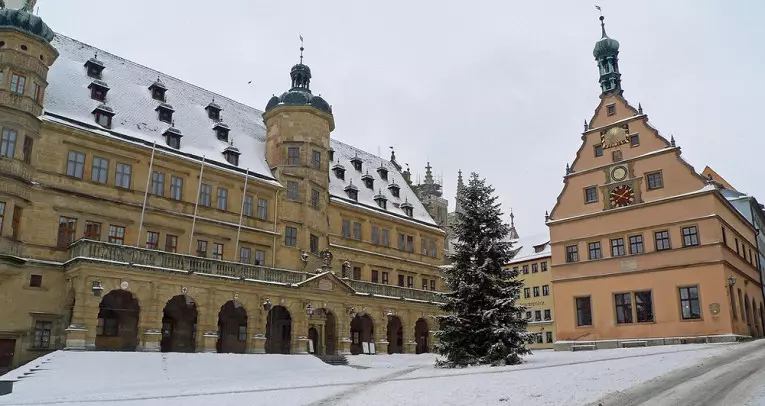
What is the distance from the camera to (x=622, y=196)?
40750mm

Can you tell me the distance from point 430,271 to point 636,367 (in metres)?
37.8

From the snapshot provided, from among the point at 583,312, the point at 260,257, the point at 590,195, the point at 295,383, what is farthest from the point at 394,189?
the point at 295,383

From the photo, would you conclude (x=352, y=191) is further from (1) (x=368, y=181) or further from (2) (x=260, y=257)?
(2) (x=260, y=257)

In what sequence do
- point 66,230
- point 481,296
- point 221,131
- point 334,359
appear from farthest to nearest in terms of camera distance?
point 221,131 → point 334,359 → point 66,230 → point 481,296

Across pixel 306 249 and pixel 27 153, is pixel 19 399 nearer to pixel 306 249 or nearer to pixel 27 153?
pixel 27 153

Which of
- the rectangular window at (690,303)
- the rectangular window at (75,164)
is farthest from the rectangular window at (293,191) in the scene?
the rectangular window at (690,303)

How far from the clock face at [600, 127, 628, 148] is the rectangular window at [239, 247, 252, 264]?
2597 cm

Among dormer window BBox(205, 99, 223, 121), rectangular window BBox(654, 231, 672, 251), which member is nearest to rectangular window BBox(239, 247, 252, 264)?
dormer window BBox(205, 99, 223, 121)

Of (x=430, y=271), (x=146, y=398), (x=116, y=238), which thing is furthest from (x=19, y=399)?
(x=430, y=271)

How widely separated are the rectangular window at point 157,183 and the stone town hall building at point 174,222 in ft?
0.33

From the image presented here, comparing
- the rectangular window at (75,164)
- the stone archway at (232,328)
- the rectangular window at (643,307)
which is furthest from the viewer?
the stone archway at (232,328)

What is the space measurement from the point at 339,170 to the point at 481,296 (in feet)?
93.3

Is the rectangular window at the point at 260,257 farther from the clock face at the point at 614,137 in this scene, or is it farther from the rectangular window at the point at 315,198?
the clock face at the point at 614,137

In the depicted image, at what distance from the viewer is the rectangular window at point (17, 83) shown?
33219 millimetres
